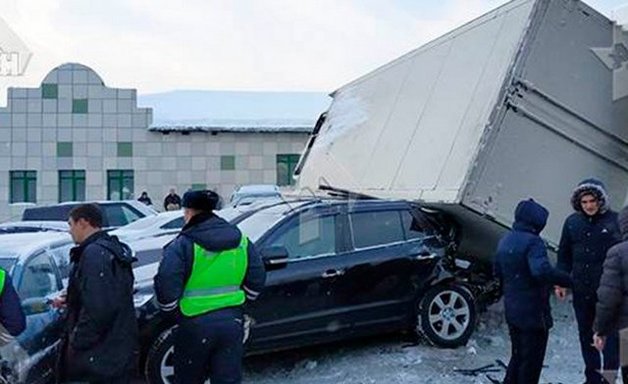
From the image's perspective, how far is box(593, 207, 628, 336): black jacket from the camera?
15.7 feet

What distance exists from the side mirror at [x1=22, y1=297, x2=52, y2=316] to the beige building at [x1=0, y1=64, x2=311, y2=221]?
20840mm

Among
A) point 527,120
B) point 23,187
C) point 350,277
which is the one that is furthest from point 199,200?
point 23,187

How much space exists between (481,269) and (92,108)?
19746mm

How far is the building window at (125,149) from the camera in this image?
26172mm

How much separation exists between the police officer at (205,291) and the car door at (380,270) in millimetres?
2665

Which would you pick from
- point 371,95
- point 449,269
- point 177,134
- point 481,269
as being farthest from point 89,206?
point 177,134

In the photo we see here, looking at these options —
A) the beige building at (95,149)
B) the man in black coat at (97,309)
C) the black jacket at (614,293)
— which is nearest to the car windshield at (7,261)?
the man in black coat at (97,309)

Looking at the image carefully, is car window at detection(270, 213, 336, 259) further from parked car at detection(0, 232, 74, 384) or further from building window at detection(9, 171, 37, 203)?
building window at detection(9, 171, 37, 203)

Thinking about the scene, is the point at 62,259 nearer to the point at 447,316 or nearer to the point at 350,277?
the point at 350,277

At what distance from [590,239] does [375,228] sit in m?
2.34

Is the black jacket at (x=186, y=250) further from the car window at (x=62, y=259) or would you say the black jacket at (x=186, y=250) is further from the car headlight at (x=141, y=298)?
the car window at (x=62, y=259)

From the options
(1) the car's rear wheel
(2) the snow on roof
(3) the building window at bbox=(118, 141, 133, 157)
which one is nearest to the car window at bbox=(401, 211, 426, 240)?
(1) the car's rear wheel

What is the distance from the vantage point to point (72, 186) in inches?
1040

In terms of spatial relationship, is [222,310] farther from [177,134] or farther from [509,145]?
[177,134]
